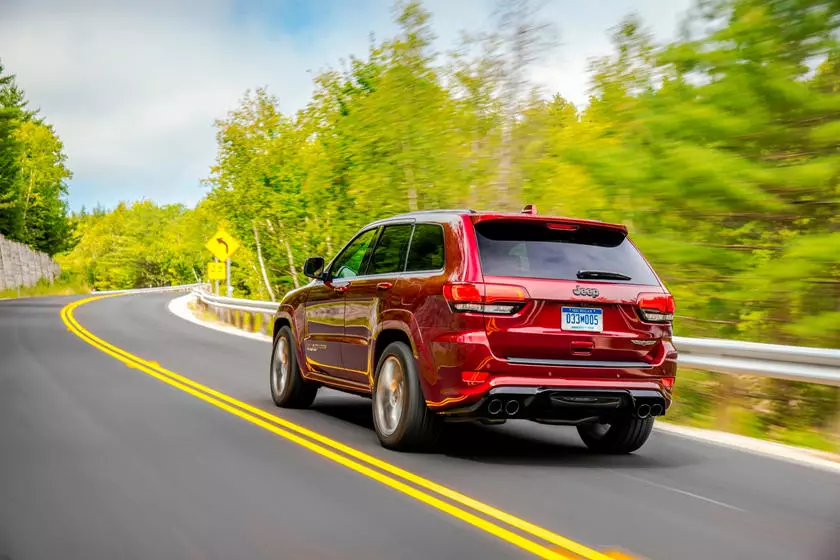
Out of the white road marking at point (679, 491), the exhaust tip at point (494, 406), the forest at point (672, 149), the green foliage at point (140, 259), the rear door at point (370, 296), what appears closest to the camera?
the white road marking at point (679, 491)

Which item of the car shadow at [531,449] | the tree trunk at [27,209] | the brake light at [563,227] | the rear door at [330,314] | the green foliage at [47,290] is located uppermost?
the tree trunk at [27,209]

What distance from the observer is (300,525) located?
18.0ft

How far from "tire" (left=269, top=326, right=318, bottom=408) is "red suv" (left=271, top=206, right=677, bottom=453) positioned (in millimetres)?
2251

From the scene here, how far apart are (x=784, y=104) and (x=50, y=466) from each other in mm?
9197

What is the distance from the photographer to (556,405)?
7016 mm

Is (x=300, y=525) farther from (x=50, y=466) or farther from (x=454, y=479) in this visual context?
(x=50, y=466)

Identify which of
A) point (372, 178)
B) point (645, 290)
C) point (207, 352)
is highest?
point (372, 178)

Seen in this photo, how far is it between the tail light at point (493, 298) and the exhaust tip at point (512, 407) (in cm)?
61

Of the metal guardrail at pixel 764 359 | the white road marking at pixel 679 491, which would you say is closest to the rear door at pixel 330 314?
the white road marking at pixel 679 491

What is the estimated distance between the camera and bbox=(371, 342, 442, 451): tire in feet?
24.7

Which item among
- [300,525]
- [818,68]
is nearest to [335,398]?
[300,525]

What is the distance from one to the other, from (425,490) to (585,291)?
1.87m

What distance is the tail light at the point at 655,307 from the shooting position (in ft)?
24.2

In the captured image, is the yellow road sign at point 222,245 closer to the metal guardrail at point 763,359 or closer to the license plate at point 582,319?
the metal guardrail at point 763,359
